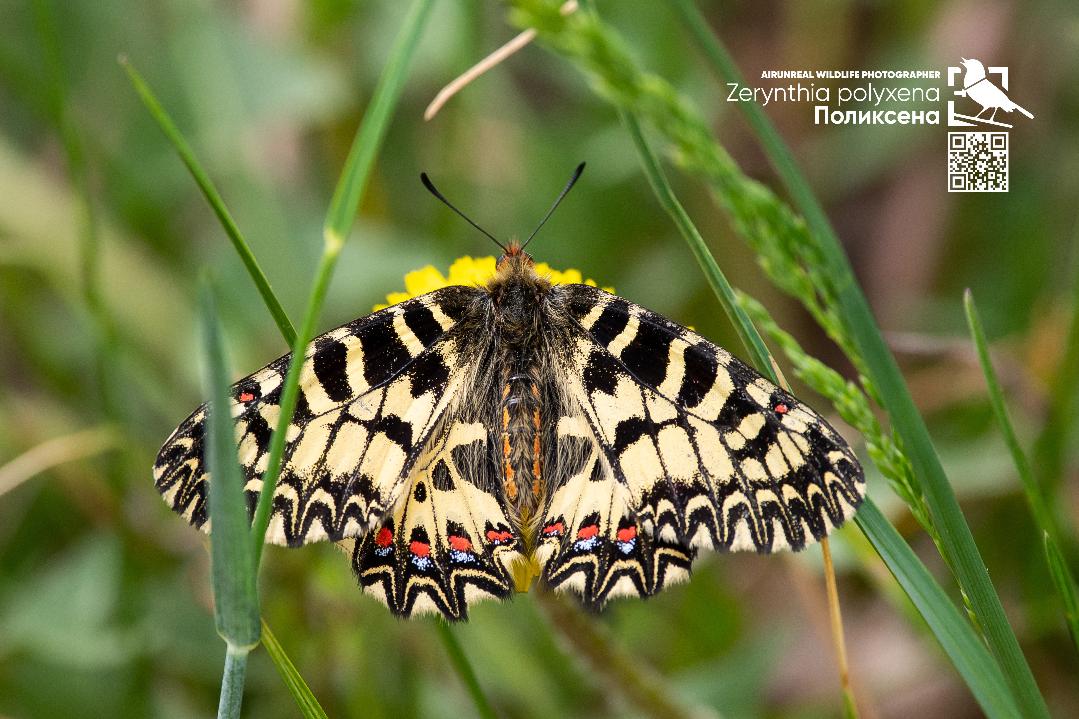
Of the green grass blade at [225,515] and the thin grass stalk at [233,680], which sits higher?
the green grass blade at [225,515]

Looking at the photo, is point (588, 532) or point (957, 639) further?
point (588, 532)

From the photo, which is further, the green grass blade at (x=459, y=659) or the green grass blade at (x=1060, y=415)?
the green grass blade at (x=1060, y=415)

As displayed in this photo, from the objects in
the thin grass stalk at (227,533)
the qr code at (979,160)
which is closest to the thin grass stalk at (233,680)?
the thin grass stalk at (227,533)

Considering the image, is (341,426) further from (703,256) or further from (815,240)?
(815,240)

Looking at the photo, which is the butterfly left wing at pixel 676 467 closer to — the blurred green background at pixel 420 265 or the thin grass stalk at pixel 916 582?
the thin grass stalk at pixel 916 582

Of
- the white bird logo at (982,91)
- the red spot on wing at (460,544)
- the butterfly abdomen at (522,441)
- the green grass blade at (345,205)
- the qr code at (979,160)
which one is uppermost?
the white bird logo at (982,91)

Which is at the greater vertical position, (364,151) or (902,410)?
(364,151)

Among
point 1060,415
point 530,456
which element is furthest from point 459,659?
point 1060,415
